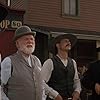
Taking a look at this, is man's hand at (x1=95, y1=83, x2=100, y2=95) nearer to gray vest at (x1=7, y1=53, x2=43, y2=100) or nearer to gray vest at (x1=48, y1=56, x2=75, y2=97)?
gray vest at (x1=48, y1=56, x2=75, y2=97)

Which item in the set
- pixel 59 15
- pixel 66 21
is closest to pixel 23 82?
pixel 59 15

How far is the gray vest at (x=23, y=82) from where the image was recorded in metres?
4.50

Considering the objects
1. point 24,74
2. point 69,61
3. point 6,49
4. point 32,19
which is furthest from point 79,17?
point 24,74

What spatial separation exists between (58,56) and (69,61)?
0.59ft

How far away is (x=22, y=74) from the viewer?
178 inches

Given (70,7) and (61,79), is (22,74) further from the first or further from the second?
(70,7)

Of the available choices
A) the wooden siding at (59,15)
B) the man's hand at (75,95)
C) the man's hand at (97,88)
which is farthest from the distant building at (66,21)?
the man's hand at (97,88)

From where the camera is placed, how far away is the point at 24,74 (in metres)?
4.54

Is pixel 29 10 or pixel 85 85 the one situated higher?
pixel 29 10

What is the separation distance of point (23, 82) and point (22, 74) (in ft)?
0.31

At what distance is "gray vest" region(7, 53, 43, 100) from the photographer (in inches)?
177

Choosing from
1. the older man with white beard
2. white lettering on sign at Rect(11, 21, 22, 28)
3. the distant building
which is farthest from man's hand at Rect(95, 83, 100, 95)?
the distant building

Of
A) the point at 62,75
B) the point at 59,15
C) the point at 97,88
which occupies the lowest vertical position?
the point at 97,88

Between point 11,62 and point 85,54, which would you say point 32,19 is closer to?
point 85,54
